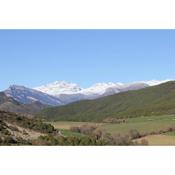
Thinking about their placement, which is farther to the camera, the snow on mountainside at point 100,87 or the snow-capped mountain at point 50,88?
the snow on mountainside at point 100,87

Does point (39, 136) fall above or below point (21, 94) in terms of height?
below

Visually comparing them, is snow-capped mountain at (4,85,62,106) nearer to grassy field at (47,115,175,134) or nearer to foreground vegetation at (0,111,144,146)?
foreground vegetation at (0,111,144,146)

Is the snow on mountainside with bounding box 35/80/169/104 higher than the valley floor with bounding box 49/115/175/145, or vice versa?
the snow on mountainside with bounding box 35/80/169/104

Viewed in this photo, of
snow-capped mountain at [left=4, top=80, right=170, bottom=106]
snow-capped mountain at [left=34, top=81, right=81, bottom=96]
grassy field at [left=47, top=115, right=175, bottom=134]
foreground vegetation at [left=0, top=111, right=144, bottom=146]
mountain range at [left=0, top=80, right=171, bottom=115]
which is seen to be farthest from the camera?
snow-capped mountain at [left=34, top=81, right=81, bottom=96]

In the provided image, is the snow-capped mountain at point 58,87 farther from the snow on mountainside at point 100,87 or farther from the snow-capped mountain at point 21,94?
the snow-capped mountain at point 21,94

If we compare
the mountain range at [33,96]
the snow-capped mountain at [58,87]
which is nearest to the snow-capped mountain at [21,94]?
the mountain range at [33,96]

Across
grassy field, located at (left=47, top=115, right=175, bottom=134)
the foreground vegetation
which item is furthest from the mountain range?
grassy field, located at (left=47, top=115, right=175, bottom=134)

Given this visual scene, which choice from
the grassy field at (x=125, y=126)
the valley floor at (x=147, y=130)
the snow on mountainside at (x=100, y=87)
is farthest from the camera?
the snow on mountainside at (x=100, y=87)

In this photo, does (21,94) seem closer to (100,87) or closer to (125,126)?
(125,126)

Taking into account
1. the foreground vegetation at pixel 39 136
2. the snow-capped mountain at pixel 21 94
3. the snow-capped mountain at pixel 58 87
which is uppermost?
the snow-capped mountain at pixel 58 87

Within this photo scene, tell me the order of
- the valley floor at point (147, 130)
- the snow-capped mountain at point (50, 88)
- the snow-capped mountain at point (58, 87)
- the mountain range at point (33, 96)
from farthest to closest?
the snow-capped mountain at point (58, 87), the snow-capped mountain at point (50, 88), the mountain range at point (33, 96), the valley floor at point (147, 130)

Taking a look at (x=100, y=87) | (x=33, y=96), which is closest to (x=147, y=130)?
(x=33, y=96)
